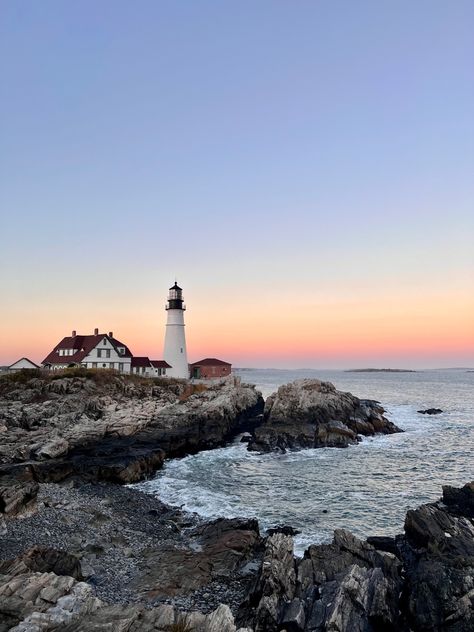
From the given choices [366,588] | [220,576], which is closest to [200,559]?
[220,576]

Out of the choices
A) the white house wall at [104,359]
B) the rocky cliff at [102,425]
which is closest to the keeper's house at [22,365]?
the white house wall at [104,359]

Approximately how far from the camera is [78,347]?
71.2m

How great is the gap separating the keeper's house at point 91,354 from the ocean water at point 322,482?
30.9 m

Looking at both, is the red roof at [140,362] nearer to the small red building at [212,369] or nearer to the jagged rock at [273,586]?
the small red building at [212,369]

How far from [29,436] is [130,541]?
20390 millimetres

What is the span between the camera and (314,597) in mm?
14125

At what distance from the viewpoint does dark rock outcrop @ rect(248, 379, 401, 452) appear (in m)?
45.1

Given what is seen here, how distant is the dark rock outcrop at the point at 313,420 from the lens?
4512 centimetres

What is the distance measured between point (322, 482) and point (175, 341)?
4866 centimetres

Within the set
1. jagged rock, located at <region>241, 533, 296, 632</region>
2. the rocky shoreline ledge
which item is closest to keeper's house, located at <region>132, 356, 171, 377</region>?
the rocky shoreline ledge

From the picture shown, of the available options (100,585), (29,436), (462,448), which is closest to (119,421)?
(29,436)

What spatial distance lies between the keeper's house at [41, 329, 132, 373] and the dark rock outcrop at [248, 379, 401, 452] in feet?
89.7

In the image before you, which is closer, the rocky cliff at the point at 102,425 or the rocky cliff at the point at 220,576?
the rocky cliff at the point at 220,576

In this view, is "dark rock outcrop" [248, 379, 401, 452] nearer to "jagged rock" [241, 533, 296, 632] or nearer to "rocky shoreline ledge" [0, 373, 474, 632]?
"rocky shoreline ledge" [0, 373, 474, 632]
